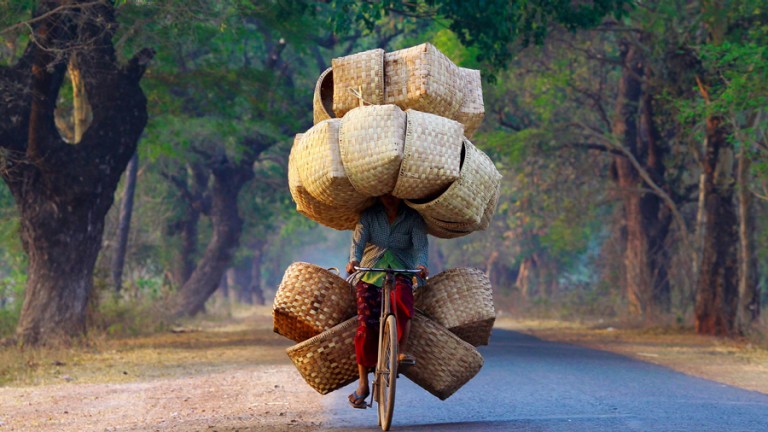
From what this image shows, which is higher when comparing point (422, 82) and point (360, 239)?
point (422, 82)

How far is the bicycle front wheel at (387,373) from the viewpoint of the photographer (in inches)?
325

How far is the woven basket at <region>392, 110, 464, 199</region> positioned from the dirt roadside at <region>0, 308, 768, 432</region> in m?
1.92

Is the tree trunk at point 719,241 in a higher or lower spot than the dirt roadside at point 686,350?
higher

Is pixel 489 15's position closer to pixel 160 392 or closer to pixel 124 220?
pixel 160 392

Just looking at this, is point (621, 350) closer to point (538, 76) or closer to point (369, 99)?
point (538, 76)

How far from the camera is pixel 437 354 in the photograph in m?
8.98

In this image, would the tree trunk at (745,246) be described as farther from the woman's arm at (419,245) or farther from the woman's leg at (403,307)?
the woman's leg at (403,307)

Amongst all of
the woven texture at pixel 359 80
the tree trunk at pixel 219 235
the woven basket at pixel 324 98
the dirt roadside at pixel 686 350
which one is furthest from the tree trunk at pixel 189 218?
the woven texture at pixel 359 80

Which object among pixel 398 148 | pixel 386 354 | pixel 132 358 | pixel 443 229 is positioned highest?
pixel 398 148

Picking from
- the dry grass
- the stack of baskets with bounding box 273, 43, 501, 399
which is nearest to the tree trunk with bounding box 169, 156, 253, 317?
the dry grass

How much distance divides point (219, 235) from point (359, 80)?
2524 cm

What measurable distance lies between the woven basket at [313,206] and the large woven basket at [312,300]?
398 millimetres

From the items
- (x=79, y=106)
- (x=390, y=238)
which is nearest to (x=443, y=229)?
(x=390, y=238)

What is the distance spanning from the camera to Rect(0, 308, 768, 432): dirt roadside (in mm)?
9867
